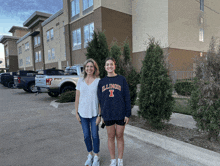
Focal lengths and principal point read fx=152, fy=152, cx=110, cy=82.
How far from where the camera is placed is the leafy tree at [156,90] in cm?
375

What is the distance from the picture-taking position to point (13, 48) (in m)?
49.0

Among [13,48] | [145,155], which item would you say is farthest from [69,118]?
[13,48]

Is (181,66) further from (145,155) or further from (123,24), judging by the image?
(145,155)

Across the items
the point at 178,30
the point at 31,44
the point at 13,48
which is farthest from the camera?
the point at 13,48

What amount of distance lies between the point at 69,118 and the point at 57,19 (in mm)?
22405

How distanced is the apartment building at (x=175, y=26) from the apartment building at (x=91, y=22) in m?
1.32

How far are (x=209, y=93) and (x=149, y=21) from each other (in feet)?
46.9

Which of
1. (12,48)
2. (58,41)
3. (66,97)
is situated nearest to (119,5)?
(58,41)

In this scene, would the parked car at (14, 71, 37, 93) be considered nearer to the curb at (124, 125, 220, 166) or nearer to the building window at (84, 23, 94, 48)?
the building window at (84, 23, 94, 48)

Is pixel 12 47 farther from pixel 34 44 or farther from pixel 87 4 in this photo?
pixel 87 4

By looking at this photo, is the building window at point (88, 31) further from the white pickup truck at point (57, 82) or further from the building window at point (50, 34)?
the building window at point (50, 34)

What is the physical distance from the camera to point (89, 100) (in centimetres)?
263

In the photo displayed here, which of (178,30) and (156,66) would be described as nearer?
(156,66)

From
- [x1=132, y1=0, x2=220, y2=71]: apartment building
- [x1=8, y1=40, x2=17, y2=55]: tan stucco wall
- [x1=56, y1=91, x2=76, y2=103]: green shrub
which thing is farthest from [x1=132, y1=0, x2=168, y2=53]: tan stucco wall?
[x1=8, y1=40, x2=17, y2=55]: tan stucco wall
